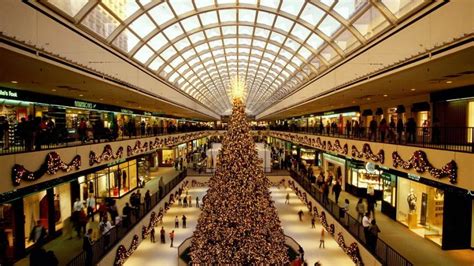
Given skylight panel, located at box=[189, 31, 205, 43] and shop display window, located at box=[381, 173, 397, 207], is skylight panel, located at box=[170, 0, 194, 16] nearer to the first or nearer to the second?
skylight panel, located at box=[189, 31, 205, 43]

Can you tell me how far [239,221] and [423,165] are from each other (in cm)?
629

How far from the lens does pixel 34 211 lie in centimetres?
1527

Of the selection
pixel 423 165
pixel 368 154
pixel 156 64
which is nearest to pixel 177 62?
pixel 156 64

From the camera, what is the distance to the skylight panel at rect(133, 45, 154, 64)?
24.2 metres

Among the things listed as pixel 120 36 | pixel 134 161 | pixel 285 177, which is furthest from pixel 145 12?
pixel 285 177

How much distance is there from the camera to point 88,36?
16.1 m

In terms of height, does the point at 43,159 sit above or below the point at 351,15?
below

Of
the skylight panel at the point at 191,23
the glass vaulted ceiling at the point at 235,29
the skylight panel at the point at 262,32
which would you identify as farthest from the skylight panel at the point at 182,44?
the skylight panel at the point at 262,32

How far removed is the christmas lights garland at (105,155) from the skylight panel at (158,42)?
9.84 m

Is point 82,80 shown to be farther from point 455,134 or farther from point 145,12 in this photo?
point 455,134

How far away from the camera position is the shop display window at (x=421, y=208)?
16.2 meters

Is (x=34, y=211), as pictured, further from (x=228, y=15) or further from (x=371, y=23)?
(x=228, y=15)

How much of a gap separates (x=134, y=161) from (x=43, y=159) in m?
20.0

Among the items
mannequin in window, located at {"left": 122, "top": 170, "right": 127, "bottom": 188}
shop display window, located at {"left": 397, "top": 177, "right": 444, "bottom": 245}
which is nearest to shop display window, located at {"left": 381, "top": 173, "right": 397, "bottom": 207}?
shop display window, located at {"left": 397, "top": 177, "right": 444, "bottom": 245}
